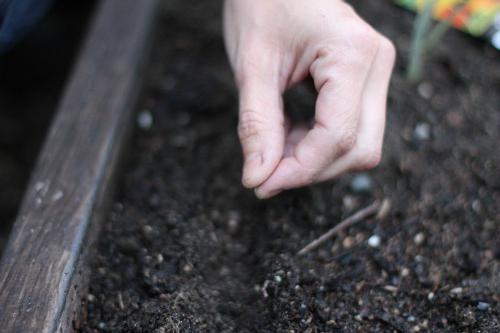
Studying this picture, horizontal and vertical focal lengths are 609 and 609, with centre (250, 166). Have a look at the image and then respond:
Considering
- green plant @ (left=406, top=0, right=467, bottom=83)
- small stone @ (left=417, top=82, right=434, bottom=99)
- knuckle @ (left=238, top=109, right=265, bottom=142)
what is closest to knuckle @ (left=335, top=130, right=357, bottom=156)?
knuckle @ (left=238, top=109, right=265, bottom=142)

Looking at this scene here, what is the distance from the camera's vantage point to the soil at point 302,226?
1048mm

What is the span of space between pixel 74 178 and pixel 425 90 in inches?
33.4

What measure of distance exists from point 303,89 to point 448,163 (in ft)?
1.16

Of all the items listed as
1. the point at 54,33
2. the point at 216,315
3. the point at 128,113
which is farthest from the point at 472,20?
the point at 54,33

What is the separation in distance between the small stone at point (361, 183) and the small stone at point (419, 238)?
14 cm

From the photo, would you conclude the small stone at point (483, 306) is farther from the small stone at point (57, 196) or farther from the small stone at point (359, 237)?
the small stone at point (57, 196)

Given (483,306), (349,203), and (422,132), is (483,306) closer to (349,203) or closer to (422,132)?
(349,203)

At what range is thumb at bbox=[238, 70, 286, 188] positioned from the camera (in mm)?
935

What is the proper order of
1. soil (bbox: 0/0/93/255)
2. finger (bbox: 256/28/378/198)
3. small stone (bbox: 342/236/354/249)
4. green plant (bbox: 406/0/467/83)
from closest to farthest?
1. finger (bbox: 256/28/378/198)
2. small stone (bbox: 342/236/354/249)
3. green plant (bbox: 406/0/467/83)
4. soil (bbox: 0/0/93/255)

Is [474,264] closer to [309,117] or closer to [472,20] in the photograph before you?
[309,117]

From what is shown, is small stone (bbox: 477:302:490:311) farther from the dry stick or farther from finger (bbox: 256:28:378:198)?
finger (bbox: 256:28:378:198)

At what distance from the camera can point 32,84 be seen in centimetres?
191

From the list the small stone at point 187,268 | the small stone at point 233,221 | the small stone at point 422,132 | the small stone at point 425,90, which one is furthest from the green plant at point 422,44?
the small stone at point 187,268

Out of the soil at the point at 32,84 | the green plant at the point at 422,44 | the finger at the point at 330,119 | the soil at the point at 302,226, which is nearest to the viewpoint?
the finger at the point at 330,119
